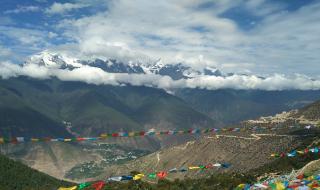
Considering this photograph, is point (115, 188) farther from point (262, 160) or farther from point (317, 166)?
point (262, 160)

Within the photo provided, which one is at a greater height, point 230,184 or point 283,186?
point 283,186

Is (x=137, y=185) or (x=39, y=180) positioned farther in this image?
(x=39, y=180)

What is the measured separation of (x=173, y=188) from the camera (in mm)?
76062

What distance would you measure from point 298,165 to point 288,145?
98414 mm

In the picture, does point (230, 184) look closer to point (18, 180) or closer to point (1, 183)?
point (1, 183)

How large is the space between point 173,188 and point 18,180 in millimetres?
121533

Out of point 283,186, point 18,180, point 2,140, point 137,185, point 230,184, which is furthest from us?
point 18,180

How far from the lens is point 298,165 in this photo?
90.9 m

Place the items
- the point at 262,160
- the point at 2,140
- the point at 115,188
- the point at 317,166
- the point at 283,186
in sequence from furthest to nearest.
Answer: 1. the point at 262,160
2. the point at 115,188
3. the point at 317,166
4. the point at 2,140
5. the point at 283,186

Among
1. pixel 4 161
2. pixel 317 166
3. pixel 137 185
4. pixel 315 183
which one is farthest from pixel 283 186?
pixel 4 161

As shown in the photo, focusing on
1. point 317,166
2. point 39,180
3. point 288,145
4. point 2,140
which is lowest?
point 39,180

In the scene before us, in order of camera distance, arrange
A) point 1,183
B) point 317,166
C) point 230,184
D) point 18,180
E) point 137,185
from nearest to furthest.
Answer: point 317,166, point 230,184, point 137,185, point 1,183, point 18,180

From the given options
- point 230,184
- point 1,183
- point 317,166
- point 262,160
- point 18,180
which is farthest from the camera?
point 262,160

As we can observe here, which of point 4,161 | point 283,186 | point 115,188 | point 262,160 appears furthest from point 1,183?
point 283,186
